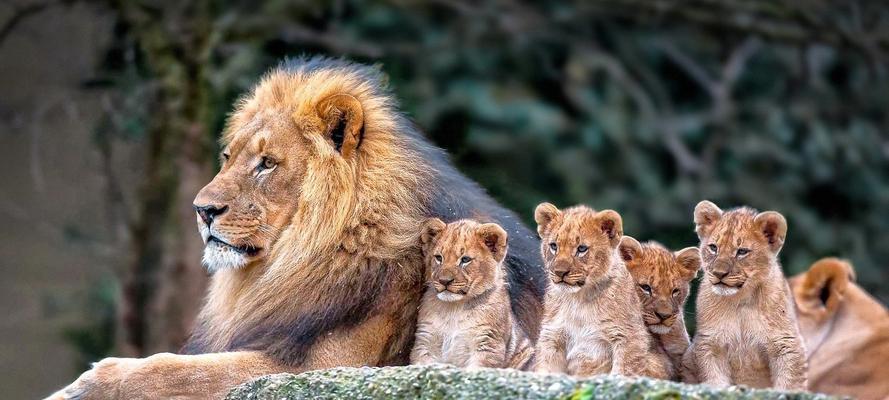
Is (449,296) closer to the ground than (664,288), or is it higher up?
closer to the ground

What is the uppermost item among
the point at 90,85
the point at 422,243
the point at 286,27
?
the point at 286,27

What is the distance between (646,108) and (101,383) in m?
6.12

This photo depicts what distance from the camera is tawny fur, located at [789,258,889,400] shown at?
514 cm

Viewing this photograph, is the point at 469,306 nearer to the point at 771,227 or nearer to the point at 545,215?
the point at 545,215

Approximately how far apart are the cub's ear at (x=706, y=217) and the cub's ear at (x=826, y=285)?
6.13 feet

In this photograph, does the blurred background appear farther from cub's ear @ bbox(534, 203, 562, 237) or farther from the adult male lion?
cub's ear @ bbox(534, 203, 562, 237)

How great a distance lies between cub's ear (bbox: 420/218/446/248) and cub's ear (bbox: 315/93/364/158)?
40 cm

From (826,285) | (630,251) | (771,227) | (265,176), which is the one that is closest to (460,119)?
(826,285)

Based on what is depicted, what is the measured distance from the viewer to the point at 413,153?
434cm

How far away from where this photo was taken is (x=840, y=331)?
17.4ft

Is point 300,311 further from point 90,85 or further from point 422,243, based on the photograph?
point 90,85

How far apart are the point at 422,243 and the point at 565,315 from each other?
643 mm

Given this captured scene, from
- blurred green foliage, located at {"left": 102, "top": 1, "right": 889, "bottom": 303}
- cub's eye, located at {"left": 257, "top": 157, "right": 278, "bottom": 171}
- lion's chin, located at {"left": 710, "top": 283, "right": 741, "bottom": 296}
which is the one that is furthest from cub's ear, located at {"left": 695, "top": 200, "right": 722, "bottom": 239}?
blurred green foliage, located at {"left": 102, "top": 1, "right": 889, "bottom": 303}

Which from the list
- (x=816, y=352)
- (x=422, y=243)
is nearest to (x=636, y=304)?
(x=422, y=243)
